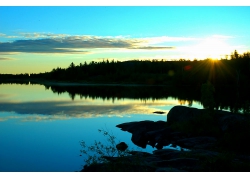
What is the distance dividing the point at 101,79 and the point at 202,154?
300ft

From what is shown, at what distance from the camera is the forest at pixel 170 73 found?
2660 inches

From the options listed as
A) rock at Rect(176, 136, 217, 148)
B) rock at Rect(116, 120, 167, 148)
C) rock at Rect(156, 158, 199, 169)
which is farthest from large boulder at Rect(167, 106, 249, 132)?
rock at Rect(156, 158, 199, 169)

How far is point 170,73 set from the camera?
97500mm

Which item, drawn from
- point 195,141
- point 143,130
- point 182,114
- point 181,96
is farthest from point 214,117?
point 181,96

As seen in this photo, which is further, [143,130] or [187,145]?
[143,130]

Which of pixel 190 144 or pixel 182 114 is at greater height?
pixel 182 114

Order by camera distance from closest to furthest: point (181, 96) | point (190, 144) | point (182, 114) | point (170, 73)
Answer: point (190, 144)
point (182, 114)
point (181, 96)
point (170, 73)

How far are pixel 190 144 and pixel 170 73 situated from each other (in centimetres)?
8229

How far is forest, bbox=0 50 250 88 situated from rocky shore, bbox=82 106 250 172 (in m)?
48.4

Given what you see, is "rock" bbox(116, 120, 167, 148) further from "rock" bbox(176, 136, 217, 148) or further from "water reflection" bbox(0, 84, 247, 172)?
"rock" bbox(176, 136, 217, 148)

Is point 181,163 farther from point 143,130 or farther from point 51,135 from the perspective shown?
point 51,135

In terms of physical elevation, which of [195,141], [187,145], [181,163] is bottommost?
[187,145]

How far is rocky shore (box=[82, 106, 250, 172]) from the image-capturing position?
10250 millimetres

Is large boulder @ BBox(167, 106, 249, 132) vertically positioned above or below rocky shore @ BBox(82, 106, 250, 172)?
above
